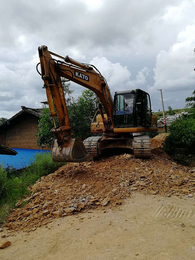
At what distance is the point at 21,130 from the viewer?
15.1 meters

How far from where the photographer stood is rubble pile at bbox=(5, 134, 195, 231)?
4.14 meters

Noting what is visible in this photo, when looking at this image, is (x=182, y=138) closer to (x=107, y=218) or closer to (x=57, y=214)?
(x=107, y=218)

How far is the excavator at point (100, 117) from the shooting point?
558cm

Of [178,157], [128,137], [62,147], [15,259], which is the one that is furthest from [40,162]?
[178,157]

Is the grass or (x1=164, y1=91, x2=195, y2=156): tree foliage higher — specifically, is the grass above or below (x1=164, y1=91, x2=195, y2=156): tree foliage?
below

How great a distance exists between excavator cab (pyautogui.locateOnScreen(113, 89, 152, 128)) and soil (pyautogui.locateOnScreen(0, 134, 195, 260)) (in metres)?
2.12

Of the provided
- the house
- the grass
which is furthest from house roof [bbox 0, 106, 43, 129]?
the grass

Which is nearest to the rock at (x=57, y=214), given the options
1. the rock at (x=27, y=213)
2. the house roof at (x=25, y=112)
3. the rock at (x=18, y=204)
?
the rock at (x=27, y=213)

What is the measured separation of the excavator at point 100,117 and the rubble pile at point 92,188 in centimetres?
69

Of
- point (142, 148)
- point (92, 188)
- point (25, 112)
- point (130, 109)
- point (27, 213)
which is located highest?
point (25, 112)

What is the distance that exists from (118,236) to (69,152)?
2733 mm

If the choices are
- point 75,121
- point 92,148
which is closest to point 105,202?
point 92,148

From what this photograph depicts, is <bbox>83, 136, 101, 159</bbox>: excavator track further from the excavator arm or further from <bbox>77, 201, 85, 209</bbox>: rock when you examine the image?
<bbox>77, 201, 85, 209</bbox>: rock

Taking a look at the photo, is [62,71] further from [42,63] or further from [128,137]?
[128,137]
